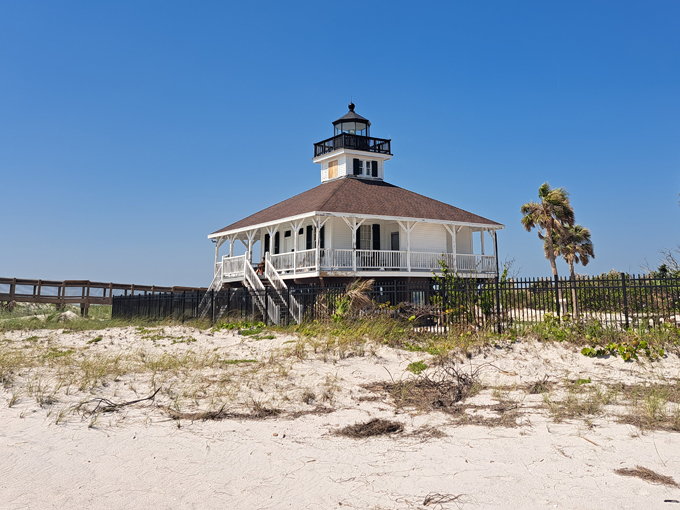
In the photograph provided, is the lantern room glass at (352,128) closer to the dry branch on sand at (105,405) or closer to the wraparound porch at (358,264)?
the wraparound porch at (358,264)

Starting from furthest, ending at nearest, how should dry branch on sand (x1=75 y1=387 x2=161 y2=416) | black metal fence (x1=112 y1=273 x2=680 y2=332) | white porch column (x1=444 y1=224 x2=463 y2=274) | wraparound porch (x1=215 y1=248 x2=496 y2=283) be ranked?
→ white porch column (x1=444 y1=224 x2=463 y2=274) → wraparound porch (x1=215 y1=248 x2=496 y2=283) → black metal fence (x1=112 y1=273 x2=680 y2=332) → dry branch on sand (x1=75 y1=387 x2=161 y2=416)

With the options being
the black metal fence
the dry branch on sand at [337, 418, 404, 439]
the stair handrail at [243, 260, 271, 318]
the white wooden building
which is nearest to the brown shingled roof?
the white wooden building

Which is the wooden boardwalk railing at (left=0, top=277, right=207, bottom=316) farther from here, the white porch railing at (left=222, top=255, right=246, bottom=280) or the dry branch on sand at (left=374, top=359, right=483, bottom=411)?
the dry branch on sand at (left=374, top=359, right=483, bottom=411)

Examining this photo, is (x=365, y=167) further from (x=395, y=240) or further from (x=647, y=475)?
(x=647, y=475)

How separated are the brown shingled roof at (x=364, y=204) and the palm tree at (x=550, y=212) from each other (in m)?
5.90

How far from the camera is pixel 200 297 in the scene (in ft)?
68.1

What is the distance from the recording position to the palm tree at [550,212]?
102 ft

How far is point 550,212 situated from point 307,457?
30173 mm

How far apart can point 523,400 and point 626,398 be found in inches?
64.4

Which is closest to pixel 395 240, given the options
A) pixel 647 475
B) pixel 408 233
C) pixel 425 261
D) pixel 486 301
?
pixel 425 261

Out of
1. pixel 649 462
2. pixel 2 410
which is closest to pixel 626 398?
pixel 649 462

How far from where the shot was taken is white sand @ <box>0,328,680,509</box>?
14.2ft

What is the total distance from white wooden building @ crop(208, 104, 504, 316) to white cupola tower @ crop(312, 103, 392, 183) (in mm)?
64

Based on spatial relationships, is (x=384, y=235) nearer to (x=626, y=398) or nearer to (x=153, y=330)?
(x=153, y=330)
